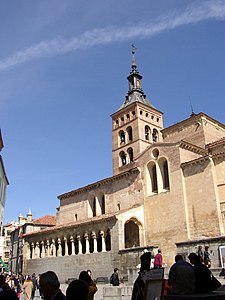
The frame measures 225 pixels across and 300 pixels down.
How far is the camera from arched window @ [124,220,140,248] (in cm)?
2817

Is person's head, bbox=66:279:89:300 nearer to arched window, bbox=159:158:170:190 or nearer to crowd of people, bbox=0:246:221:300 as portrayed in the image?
crowd of people, bbox=0:246:221:300

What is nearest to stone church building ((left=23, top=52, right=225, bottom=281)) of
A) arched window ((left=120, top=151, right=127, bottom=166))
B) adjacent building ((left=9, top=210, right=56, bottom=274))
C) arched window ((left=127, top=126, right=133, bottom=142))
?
arched window ((left=127, top=126, right=133, bottom=142))

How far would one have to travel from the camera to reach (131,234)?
2864cm

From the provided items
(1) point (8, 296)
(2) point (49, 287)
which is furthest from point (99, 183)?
(2) point (49, 287)

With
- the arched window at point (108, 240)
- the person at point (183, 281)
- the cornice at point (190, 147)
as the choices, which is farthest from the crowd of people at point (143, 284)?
the arched window at point (108, 240)

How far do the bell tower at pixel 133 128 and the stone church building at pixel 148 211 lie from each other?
4.14 metres

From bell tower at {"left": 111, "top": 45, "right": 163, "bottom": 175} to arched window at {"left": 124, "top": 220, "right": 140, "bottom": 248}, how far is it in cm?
1163

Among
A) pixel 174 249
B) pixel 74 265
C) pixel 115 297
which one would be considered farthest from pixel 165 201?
pixel 115 297

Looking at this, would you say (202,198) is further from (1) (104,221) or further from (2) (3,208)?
(2) (3,208)

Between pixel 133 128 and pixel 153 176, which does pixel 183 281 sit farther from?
pixel 133 128

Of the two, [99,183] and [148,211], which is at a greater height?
[99,183]

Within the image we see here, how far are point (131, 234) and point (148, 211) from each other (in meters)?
2.93

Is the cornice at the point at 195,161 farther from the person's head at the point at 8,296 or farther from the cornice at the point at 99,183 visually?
the person's head at the point at 8,296

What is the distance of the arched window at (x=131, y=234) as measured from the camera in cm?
2817
